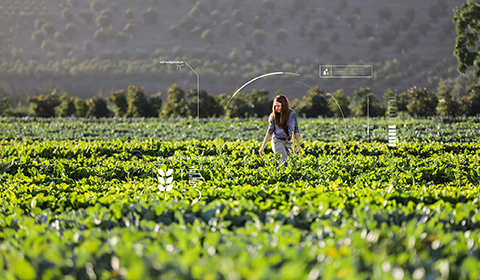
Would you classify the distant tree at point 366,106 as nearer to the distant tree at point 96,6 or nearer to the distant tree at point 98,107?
the distant tree at point 98,107

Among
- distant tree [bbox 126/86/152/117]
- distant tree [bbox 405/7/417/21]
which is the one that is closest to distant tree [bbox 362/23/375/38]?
distant tree [bbox 405/7/417/21]

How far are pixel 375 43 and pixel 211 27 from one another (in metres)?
38.9

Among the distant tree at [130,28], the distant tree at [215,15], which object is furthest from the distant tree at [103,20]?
the distant tree at [215,15]

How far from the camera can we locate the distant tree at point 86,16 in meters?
101

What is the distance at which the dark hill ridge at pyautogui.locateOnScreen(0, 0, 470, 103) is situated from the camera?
7956 centimetres

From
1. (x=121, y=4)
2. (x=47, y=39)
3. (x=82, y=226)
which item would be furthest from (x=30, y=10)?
(x=82, y=226)

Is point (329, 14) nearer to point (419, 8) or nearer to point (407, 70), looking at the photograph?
point (419, 8)

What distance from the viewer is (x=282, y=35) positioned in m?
91.9

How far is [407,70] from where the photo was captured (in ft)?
258

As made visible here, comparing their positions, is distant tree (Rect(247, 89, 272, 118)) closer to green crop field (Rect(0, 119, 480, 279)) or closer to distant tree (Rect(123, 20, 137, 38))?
green crop field (Rect(0, 119, 480, 279))

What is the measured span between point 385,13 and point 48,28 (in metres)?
80.8

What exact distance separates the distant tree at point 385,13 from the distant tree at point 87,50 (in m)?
69.1

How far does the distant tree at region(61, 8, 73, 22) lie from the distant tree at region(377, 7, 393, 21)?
7685 centimetres
